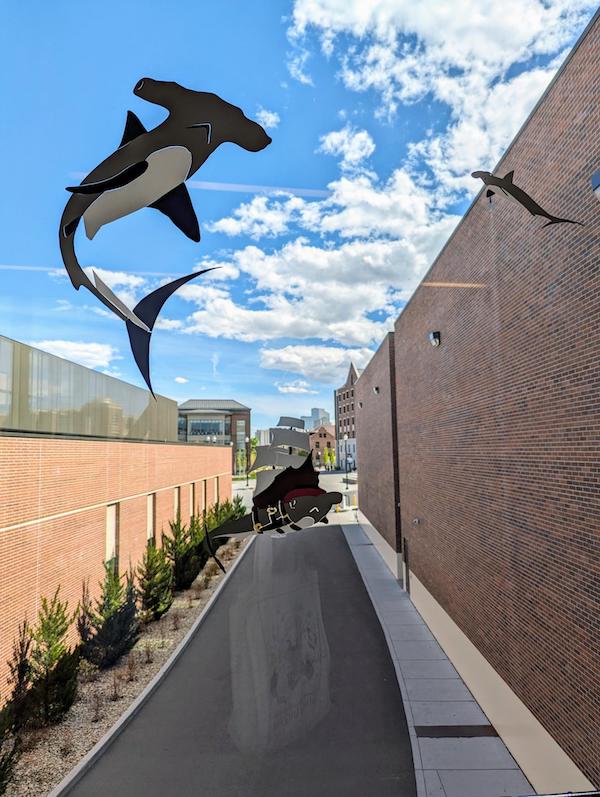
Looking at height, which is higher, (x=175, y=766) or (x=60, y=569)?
(x=60, y=569)

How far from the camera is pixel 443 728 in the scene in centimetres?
935

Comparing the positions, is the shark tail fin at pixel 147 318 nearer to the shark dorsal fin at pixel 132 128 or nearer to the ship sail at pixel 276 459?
the shark dorsal fin at pixel 132 128

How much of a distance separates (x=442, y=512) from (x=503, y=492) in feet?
15.4

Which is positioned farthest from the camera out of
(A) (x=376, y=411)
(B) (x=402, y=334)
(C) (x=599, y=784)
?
(A) (x=376, y=411)

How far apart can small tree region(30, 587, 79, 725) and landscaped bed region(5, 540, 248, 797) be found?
312 mm

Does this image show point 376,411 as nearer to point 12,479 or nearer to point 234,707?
point 234,707

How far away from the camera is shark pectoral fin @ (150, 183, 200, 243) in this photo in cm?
719

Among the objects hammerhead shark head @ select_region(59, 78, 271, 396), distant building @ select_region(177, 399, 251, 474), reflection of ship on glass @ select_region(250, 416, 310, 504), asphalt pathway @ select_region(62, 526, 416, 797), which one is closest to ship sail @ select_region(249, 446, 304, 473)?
reflection of ship on glass @ select_region(250, 416, 310, 504)

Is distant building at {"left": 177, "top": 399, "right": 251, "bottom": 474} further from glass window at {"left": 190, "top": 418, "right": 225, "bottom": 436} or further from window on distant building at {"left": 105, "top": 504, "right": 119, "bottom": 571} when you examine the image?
window on distant building at {"left": 105, "top": 504, "right": 119, "bottom": 571}

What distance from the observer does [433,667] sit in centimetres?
1205

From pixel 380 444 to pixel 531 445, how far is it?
16648 mm

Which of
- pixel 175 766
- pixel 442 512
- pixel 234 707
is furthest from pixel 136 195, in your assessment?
pixel 442 512

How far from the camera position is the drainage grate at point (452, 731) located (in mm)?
9070

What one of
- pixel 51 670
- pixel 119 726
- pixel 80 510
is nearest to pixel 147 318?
pixel 80 510
